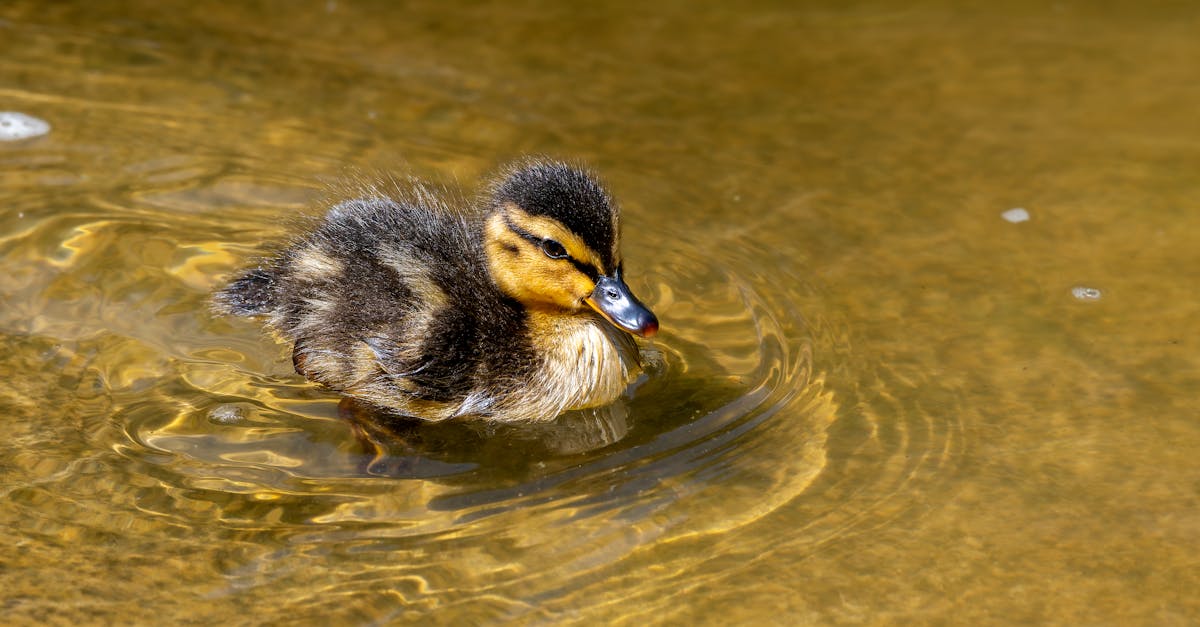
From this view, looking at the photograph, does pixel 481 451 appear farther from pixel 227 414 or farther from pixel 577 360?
pixel 227 414

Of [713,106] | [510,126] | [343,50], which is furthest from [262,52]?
[713,106]

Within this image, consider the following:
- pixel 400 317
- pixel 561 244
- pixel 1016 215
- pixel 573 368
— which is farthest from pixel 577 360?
pixel 1016 215

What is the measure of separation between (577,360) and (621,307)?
206 millimetres

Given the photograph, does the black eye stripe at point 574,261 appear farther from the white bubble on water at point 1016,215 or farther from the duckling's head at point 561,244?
the white bubble on water at point 1016,215

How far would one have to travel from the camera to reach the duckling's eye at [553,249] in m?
3.53

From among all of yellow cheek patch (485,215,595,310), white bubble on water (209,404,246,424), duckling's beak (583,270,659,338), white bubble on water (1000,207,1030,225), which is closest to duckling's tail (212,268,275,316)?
white bubble on water (209,404,246,424)

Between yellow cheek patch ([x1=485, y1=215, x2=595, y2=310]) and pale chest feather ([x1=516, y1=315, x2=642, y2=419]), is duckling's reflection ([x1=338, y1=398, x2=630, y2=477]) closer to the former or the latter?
pale chest feather ([x1=516, y1=315, x2=642, y2=419])

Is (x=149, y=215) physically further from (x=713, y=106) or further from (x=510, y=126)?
(x=713, y=106)

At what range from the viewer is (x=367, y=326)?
3.55 m

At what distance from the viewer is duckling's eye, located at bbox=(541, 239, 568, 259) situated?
3.53 meters

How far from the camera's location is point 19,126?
4.84m

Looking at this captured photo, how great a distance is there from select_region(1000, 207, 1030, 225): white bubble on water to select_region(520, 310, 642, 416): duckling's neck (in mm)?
1578

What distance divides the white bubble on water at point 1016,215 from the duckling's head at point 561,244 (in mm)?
1645

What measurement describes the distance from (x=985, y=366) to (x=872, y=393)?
1.20 ft
